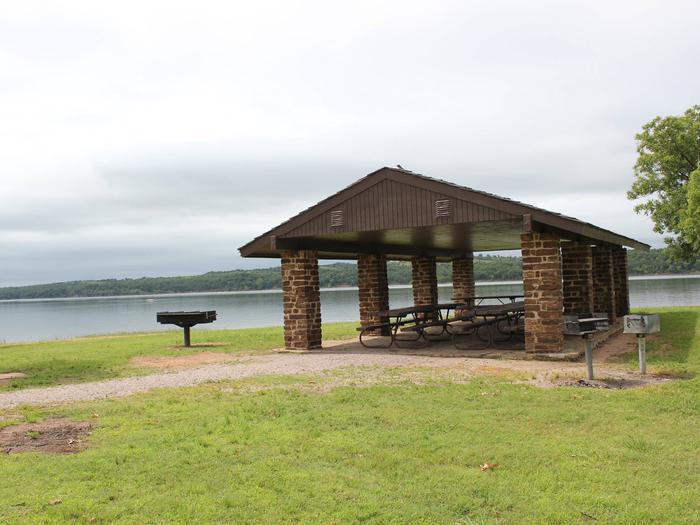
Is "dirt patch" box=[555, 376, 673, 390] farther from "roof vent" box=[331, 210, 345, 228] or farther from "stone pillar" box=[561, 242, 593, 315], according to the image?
"stone pillar" box=[561, 242, 593, 315]

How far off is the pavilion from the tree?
563 centimetres

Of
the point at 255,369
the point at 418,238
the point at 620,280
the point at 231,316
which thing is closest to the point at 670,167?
the point at 620,280

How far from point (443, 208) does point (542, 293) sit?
2.36 m

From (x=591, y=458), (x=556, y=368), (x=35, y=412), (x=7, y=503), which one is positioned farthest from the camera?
(x=556, y=368)

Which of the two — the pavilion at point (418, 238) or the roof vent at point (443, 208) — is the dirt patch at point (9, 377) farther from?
the roof vent at point (443, 208)

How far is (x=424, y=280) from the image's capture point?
2003 centimetres

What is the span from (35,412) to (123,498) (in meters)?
3.77

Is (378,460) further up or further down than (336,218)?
further down

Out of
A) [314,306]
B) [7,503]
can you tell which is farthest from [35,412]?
[314,306]

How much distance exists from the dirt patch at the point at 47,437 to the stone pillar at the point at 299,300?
6976mm

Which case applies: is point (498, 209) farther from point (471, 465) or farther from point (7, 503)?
point (7, 503)

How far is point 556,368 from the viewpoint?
9.86 m

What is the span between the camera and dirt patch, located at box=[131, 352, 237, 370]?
12.2 meters

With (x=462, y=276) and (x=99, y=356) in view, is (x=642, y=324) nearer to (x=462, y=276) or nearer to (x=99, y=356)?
(x=99, y=356)
